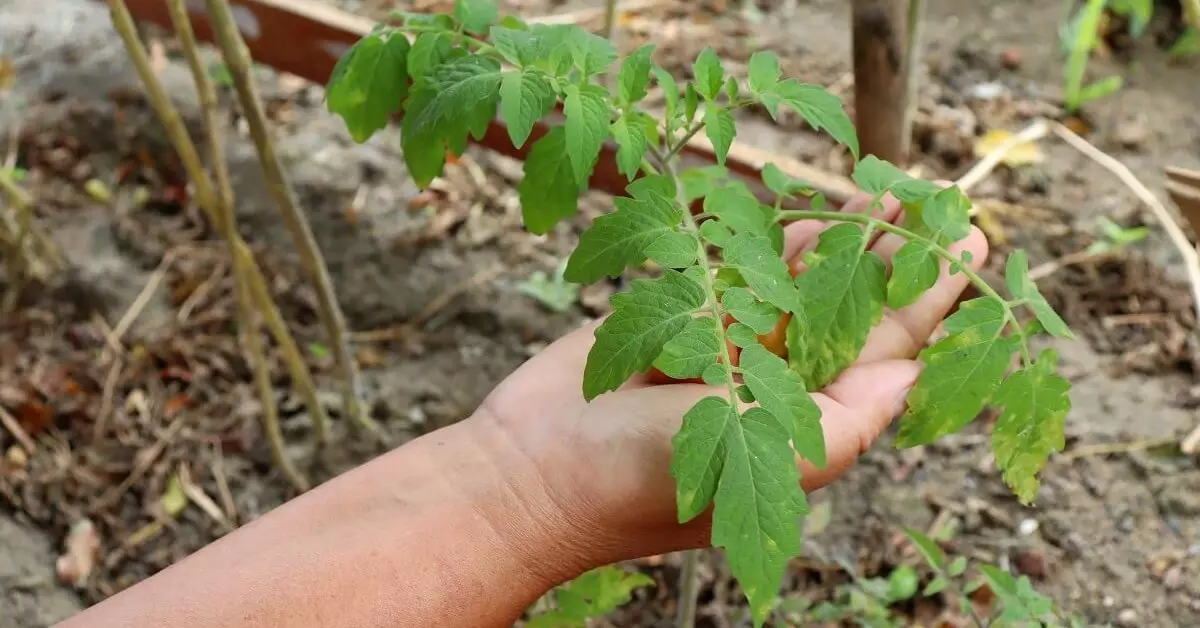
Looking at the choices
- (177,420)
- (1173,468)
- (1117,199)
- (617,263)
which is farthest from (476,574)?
(1117,199)

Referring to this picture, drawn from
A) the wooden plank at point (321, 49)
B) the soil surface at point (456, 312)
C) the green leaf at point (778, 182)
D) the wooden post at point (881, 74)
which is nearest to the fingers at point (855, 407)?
the green leaf at point (778, 182)

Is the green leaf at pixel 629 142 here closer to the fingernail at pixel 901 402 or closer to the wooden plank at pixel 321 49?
the fingernail at pixel 901 402

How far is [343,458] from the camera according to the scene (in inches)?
62.9

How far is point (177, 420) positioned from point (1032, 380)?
4.71 ft

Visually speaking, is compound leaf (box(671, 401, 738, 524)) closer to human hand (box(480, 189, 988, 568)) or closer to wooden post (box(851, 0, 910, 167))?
human hand (box(480, 189, 988, 568))

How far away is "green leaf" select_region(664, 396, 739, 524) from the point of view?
2.34 feet

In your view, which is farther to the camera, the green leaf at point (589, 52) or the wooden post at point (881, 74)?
the wooden post at point (881, 74)

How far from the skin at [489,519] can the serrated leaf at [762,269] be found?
0.16m

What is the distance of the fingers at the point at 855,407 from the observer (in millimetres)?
939

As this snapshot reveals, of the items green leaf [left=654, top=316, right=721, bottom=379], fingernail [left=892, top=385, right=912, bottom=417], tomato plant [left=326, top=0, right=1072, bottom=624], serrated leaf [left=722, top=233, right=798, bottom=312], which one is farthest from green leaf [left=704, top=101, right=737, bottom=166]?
fingernail [left=892, top=385, right=912, bottom=417]

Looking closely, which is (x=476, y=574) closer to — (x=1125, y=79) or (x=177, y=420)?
(x=177, y=420)

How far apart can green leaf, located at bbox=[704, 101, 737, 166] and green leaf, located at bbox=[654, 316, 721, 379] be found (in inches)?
8.3

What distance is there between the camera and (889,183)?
97 cm

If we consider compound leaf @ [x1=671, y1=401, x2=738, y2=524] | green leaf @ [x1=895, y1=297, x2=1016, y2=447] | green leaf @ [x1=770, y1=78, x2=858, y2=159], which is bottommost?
green leaf @ [x1=895, y1=297, x2=1016, y2=447]
